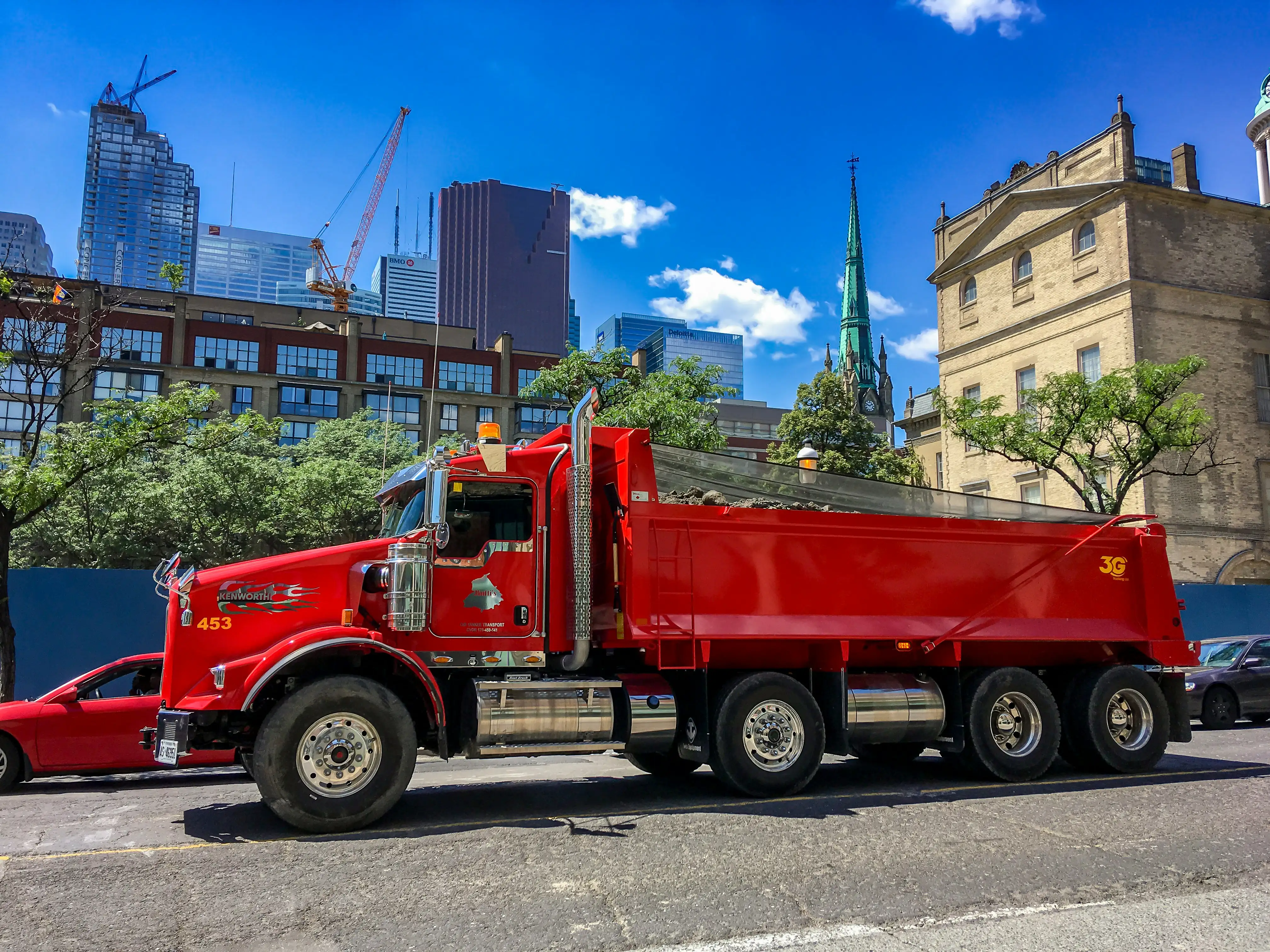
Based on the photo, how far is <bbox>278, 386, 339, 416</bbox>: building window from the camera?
71.9 meters

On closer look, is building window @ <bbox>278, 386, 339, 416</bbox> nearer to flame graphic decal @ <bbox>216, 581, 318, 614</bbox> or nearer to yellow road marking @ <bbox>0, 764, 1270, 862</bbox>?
flame graphic decal @ <bbox>216, 581, 318, 614</bbox>

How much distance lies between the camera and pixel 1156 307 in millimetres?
33719

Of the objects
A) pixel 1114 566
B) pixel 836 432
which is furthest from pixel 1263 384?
pixel 1114 566

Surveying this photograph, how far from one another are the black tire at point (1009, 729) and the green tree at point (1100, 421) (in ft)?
46.9

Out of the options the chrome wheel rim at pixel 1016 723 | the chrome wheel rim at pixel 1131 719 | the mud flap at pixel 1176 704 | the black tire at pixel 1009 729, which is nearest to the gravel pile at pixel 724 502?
the black tire at pixel 1009 729

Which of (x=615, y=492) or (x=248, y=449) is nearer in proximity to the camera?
(x=615, y=492)

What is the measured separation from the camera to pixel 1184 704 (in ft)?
36.4

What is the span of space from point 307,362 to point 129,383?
1223cm

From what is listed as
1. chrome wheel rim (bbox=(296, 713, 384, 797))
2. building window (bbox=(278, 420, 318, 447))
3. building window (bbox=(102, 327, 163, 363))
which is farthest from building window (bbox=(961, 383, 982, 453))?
building window (bbox=(102, 327, 163, 363))

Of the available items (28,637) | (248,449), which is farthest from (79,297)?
(28,637)

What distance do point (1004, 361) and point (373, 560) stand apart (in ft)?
116

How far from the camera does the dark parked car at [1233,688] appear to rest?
1628 cm

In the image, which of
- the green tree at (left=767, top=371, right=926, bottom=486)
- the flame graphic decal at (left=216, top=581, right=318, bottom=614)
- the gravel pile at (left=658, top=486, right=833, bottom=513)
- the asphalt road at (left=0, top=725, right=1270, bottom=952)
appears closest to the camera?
the asphalt road at (left=0, top=725, right=1270, bottom=952)

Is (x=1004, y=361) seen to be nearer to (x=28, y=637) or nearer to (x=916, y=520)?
(x=916, y=520)
